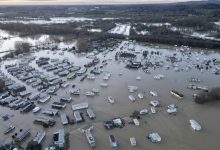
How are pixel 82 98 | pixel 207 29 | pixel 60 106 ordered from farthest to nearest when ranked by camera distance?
1. pixel 207 29
2. pixel 82 98
3. pixel 60 106

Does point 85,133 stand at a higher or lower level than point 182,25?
lower

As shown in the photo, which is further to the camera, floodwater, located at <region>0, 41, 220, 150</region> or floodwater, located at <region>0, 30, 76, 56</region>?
floodwater, located at <region>0, 30, 76, 56</region>

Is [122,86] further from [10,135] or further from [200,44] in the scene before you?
[200,44]

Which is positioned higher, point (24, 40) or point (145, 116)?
point (24, 40)

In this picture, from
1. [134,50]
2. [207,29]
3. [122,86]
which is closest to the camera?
[122,86]

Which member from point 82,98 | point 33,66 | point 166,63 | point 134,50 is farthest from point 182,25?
point 82,98

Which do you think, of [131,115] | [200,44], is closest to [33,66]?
[131,115]

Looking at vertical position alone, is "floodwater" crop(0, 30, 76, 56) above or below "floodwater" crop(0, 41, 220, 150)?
above

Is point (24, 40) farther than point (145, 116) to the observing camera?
Yes

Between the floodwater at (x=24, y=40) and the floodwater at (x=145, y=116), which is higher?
the floodwater at (x=24, y=40)

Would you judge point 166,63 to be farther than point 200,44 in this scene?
No

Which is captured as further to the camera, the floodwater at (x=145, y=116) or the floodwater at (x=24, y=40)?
the floodwater at (x=24, y=40)
